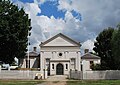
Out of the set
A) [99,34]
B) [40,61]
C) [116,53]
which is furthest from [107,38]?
[116,53]

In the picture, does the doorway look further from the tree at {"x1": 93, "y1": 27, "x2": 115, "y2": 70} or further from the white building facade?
the tree at {"x1": 93, "y1": 27, "x2": 115, "y2": 70}

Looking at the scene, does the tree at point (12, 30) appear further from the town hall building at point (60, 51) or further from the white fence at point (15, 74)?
the town hall building at point (60, 51)

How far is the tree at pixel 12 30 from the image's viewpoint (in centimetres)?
6159

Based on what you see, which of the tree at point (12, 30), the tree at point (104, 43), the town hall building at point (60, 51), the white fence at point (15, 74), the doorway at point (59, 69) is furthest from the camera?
the tree at point (104, 43)

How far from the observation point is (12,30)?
6206 centimetres

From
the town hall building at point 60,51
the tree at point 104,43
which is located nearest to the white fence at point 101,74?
the town hall building at point 60,51

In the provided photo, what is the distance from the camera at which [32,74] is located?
2377 inches

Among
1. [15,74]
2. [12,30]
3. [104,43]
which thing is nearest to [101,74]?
[15,74]

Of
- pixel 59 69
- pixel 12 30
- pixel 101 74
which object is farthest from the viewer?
pixel 59 69

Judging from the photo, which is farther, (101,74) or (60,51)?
(60,51)

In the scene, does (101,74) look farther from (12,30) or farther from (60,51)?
(60,51)

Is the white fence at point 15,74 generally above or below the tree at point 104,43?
below

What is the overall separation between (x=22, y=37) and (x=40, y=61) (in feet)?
82.3

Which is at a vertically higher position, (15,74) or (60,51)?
(60,51)
